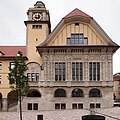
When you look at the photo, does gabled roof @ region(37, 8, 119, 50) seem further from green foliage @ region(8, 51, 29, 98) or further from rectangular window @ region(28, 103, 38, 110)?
green foliage @ region(8, 51, 29, 98)

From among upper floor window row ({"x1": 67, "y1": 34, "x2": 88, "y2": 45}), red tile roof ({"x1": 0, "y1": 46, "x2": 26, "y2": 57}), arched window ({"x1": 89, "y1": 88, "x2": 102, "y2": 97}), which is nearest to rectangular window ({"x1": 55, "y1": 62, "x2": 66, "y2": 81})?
upper floor window row ({"x1": 67, "y1": 34, "x2": 88, "y2": 45})

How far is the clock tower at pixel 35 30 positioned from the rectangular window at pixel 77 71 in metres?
8.46

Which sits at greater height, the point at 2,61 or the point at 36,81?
the point at 2,61

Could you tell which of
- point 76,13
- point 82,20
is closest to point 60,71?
point 82,20

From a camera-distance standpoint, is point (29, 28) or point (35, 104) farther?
point (29, 28)

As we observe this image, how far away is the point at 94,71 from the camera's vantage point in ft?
207

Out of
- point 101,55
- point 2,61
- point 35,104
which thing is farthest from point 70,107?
point 2,61

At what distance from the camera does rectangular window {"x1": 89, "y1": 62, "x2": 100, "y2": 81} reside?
6291 cm

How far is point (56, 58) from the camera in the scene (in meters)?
63.7

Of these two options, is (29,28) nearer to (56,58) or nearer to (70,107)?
(56,58)

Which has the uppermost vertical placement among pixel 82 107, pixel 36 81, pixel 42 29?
pixel 42 29

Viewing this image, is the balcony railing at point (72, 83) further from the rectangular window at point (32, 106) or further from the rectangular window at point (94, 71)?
the rectangular window at point (32, 106)

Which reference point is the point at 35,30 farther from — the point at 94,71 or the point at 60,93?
the point at 94,71

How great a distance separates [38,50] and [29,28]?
6.54m
